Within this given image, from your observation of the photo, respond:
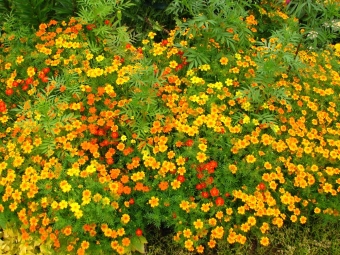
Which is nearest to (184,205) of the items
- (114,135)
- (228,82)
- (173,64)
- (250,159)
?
(250,159)

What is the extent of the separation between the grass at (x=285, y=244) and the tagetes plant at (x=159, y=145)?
10 cm

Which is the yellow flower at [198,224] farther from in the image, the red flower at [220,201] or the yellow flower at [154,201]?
the yellow flower at [154,201]

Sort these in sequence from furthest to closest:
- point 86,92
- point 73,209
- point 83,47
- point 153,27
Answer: point 153,27, point 83,47, point 86,92, point 73,209

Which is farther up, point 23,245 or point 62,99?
point 62,99

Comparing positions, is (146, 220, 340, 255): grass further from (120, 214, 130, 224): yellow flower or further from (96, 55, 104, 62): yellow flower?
(96, 55, 104, 62): yellow flower

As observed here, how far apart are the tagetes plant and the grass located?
0.10 m

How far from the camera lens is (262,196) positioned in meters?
3.09

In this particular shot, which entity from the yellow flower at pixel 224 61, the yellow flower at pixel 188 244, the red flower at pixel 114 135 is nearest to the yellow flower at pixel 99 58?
the red flower at pixel 114 135

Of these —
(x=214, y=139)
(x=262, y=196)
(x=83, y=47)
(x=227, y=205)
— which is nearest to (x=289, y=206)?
(x=262, y=196)

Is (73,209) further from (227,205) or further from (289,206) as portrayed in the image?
(289,206)

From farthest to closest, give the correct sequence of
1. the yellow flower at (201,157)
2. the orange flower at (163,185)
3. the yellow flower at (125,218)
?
the yellow flower at (201,157), the orange flower at (163,185), the yellow flower at (125,218)

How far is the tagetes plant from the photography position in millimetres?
3000

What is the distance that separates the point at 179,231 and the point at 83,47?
6.06 feet

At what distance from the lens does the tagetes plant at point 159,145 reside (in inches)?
118
